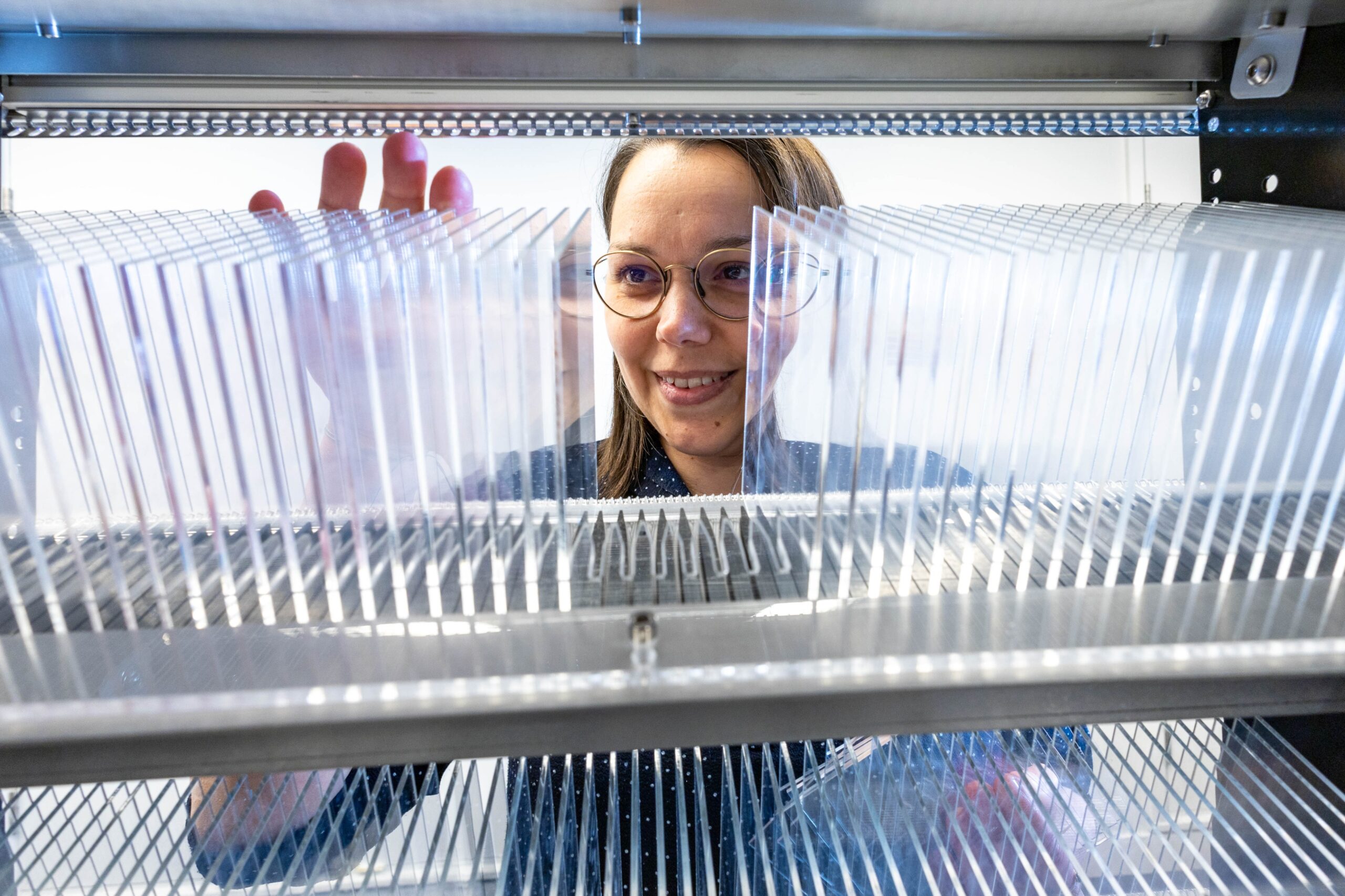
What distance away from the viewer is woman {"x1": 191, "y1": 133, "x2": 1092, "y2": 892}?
76 centimetres

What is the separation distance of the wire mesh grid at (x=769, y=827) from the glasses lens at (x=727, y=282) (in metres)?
0.70

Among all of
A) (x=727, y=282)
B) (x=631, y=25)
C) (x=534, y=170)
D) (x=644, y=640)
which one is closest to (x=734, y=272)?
(x=727, y=282)

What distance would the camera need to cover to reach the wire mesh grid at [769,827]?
71 centimetres

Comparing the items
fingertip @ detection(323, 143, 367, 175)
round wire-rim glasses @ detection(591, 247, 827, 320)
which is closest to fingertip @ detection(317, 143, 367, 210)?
fingertip @ detection(323, 143, 367, 175)

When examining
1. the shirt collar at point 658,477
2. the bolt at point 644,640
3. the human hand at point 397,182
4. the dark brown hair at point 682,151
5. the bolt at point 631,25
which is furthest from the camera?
the shirt collar at point 658,477

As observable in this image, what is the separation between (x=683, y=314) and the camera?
4.51ft

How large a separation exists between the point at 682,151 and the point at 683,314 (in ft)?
0.86

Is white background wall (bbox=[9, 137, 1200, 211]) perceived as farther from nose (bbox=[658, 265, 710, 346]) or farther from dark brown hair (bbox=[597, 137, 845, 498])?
nose (bbox=[658, 265, 710, 346])

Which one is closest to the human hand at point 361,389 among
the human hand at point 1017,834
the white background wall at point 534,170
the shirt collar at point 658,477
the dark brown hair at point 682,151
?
the human hand at point 1017,834

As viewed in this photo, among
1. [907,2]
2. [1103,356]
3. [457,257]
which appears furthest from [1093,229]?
[457,257]

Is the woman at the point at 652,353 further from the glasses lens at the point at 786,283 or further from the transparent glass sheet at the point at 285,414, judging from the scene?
the transparent glass sheet at the point at 285,414

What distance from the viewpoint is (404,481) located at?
58 cm

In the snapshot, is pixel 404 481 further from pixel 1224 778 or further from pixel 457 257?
pixel 1224 778

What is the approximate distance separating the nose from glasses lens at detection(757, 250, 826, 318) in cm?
56
